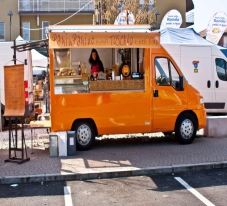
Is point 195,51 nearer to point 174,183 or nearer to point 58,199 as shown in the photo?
point 174,183

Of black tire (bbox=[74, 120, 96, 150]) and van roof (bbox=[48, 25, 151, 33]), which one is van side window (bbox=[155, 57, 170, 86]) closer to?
van roof (bbox=[48, 25, 151, 33])

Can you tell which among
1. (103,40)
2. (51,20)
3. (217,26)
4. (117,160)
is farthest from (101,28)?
(51,20)

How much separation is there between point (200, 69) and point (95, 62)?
21.4 feet

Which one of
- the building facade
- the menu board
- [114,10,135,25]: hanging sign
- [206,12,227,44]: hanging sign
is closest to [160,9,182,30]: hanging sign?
[206,12,227,44]: hanging sign

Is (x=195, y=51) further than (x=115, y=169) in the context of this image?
Yes

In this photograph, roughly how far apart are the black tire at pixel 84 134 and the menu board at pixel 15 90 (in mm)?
1649

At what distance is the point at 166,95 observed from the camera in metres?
10.1

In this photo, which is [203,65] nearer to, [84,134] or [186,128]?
[186,128]

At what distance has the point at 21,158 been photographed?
350 inches

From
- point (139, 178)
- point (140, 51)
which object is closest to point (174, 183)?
point (139, 178)

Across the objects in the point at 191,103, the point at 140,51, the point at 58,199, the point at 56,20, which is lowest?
the point at 58,199

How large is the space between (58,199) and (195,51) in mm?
10687

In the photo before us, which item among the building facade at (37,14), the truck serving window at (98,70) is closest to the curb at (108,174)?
the truck serving window at (98,70)

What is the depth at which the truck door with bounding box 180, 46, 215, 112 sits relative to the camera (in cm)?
1555
